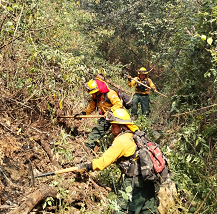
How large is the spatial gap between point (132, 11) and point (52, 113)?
9324mm

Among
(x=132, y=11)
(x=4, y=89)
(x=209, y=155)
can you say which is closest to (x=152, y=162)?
(x=209, y=155)

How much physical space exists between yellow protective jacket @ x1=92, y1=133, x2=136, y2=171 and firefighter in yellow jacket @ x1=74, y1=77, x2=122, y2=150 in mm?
1673

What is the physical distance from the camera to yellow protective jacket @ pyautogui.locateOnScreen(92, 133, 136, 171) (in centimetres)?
284

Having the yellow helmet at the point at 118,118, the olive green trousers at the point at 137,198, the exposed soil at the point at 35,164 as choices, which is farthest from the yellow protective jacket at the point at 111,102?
the olive green trousers at the point at 137,198

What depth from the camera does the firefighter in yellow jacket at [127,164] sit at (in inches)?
113

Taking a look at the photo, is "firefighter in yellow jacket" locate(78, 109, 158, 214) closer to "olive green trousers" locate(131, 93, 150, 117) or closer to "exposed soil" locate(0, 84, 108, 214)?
"exposed soil" locate(0, 84, 108, 214)

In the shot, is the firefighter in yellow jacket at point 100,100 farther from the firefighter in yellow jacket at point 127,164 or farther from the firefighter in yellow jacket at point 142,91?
the firefighter in yellow jacket at point 142,91

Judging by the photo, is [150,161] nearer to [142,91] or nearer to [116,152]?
[116,152]

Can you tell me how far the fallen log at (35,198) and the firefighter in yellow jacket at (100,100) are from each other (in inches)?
77.5

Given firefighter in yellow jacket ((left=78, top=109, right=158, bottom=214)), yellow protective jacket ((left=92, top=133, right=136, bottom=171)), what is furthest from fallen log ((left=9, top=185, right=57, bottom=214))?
yellow protective jacket ((left=92, top=133, right=136, bottom=171))

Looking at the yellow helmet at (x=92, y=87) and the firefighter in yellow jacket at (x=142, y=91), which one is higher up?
the yellow helmet at (x=92, y=87)

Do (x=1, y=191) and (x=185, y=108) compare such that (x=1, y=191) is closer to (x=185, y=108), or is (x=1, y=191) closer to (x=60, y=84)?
(x=60, y=84)

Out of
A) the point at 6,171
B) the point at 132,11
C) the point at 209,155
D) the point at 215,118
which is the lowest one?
the point at 209,155

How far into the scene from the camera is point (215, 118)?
4621mm
